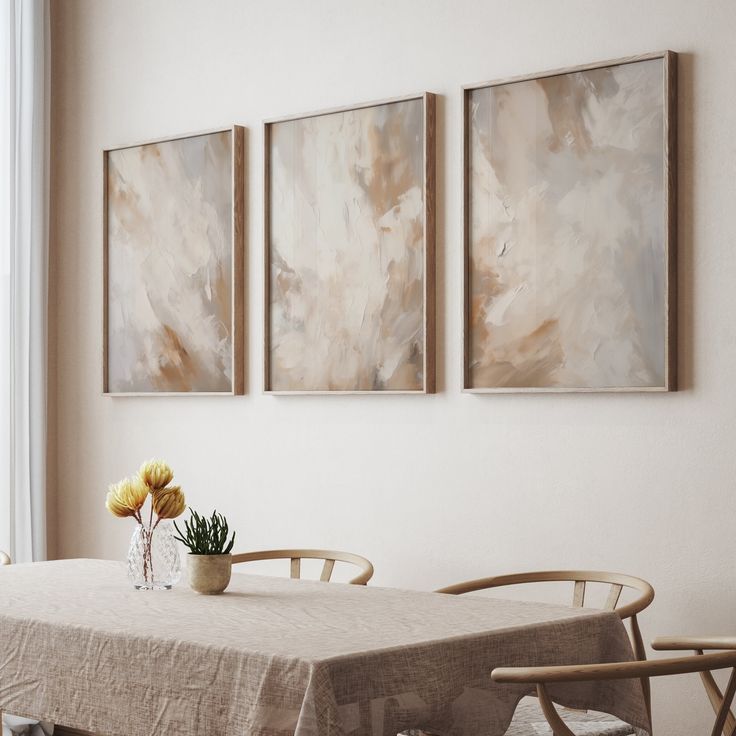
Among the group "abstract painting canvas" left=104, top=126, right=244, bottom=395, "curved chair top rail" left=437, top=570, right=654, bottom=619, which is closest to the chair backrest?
"curved chair top rail" left=437, top=570, right=654, bottom=619

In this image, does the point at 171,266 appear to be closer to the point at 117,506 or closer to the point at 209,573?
the point at 117,506

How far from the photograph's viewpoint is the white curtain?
4.97 m

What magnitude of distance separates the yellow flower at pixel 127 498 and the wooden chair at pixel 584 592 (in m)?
0.87

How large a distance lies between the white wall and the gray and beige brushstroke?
94mm

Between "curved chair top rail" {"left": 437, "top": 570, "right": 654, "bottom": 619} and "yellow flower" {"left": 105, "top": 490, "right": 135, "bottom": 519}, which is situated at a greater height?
"yellow flower" {"left": 105, "top": 490, "right": 135, "bottom": 519}

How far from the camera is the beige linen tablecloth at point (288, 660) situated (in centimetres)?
224

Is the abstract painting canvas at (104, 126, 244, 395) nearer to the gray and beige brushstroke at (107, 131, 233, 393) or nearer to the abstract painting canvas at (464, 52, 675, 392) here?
the gray and beige brushstroke at (107, 131, 233, 393)

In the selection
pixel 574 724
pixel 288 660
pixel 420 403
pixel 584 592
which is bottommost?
pixel 574 724

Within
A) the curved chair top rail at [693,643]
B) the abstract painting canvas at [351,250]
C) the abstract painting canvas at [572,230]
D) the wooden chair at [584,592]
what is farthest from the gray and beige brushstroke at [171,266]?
the curved chair top rail at [693,643]

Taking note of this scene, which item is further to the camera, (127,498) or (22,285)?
(22,285)

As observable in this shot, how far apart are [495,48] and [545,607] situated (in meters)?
1.97

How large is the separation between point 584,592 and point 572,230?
1.10m

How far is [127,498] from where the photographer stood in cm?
310

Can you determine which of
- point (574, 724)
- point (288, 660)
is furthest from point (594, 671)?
point (574, 724)
